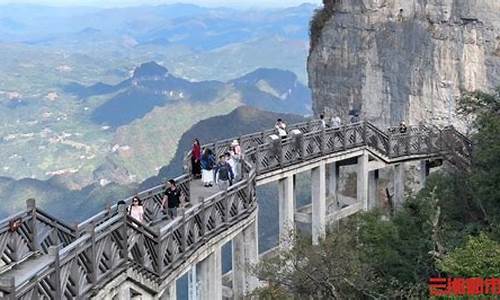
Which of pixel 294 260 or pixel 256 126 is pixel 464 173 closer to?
pixel 294 260

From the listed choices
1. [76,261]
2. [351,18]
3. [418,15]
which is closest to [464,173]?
[76,261]

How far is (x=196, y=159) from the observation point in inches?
824

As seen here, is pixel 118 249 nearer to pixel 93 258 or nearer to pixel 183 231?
pixel 93 258

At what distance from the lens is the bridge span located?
11414 millimetres

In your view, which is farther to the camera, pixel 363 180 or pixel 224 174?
pixel 363 180

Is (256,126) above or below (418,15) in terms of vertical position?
below

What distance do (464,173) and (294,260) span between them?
18.1 ft

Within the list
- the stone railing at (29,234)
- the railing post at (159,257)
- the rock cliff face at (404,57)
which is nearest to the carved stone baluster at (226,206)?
the railing post at (159,257)

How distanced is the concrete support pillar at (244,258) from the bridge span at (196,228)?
28 mm

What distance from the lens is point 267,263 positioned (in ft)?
59.4

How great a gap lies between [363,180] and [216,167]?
9.44m

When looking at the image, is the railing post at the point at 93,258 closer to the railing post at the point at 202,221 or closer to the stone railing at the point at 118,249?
the stone railing at the point at 118,249

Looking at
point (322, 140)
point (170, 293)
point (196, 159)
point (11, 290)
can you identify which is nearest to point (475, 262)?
point (170, 293)

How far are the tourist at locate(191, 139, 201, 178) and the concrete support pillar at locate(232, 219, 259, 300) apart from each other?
232 cm
